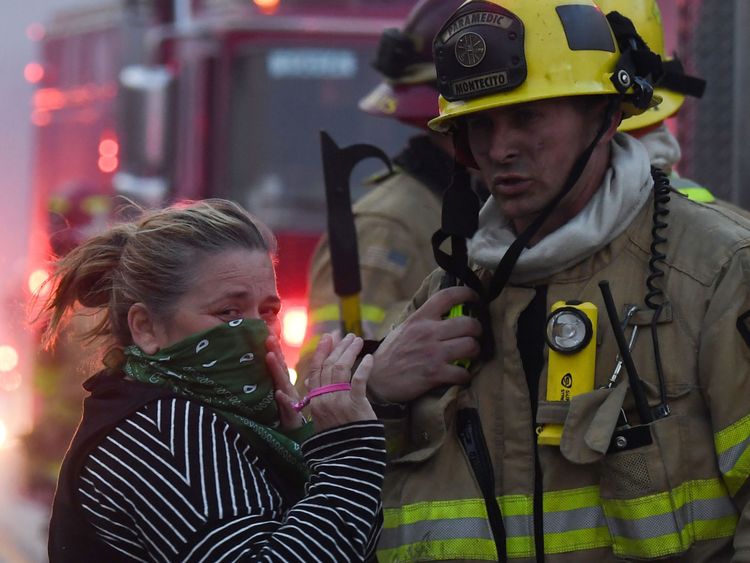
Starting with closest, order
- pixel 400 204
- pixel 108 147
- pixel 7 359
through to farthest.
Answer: pixel 400 204 < pixel 108 147 < pixel 7 359

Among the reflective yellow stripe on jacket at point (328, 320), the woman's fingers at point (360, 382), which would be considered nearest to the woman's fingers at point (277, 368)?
the woman's fingers at point (360, 382)

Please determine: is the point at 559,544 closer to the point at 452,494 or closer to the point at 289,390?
the point at 452,494

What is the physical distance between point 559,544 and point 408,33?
249cm

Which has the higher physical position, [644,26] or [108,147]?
[644,26]

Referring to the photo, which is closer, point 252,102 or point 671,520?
point 671,520

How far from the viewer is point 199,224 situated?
2.66m

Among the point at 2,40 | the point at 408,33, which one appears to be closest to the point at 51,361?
the point at 2,40

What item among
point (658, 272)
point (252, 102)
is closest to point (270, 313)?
point (658, 272)

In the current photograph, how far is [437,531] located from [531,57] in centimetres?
93

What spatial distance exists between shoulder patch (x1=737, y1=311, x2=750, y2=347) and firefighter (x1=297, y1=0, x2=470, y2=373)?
172 centimetres

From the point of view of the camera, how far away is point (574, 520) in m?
2.57

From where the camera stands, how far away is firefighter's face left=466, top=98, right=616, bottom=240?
2.69 meters

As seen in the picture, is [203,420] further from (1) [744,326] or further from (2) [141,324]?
(1) [744,326]

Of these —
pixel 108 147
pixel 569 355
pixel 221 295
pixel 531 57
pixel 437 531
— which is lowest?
pixel 437 531
